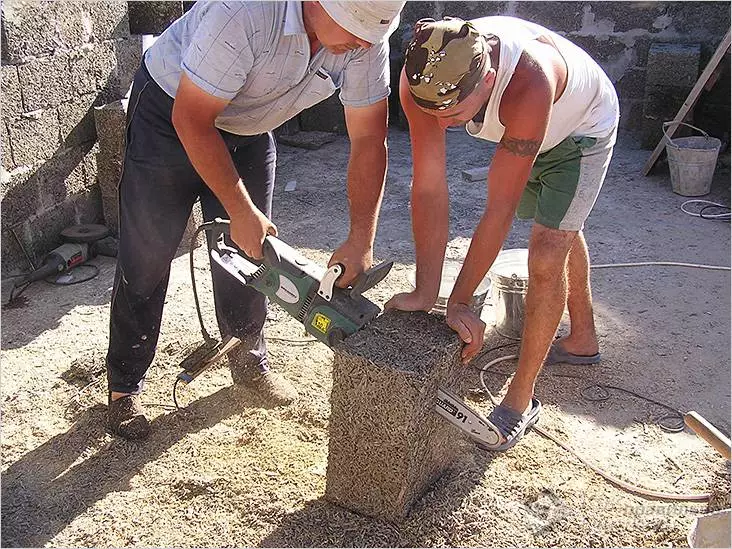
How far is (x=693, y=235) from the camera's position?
4965 millimetres

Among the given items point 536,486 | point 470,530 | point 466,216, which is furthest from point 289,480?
point 466,216

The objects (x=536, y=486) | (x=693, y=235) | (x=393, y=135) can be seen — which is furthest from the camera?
(x=393, y=135)

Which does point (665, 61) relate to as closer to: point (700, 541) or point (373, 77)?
point (373, 77)

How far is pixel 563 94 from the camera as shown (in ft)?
8.45

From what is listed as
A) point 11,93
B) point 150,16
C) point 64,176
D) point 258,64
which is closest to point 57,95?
point 11,93

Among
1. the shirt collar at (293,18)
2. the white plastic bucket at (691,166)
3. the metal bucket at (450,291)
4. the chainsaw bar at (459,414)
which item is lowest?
the white plastic bucket at (691,166)

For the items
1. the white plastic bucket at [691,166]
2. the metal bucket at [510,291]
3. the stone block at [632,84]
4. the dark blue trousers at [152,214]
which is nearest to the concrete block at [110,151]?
the dark blue trousers at [152,214]

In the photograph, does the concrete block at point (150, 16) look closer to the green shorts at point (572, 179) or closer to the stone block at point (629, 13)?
the green shorts at point (572, 179)

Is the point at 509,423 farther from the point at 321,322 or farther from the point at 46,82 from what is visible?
the point at 46,82

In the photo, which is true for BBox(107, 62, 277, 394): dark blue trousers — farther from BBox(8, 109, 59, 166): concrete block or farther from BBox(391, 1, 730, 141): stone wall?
BBox(391, 1, 730, 141): stone wall

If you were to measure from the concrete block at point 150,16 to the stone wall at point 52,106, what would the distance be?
18 cm

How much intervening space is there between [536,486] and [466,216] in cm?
286

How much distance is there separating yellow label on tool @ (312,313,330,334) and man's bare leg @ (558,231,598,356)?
4.20 feet

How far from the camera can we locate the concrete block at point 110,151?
4.34m
